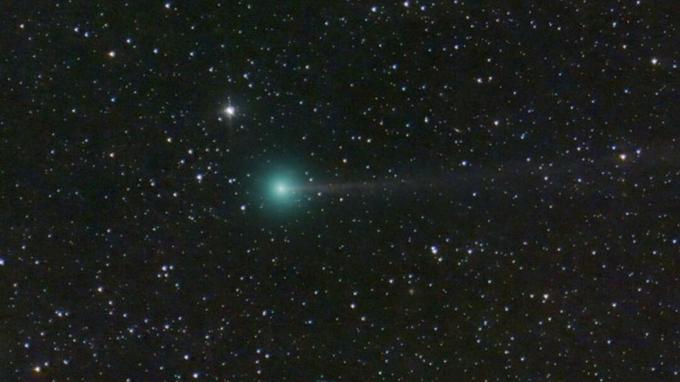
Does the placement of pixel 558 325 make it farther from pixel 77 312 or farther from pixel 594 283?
pixel 77 312

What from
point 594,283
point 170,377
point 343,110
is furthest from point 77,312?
point 594,283

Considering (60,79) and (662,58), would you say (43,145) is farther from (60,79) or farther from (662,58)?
(662,58)

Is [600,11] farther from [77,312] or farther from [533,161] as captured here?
[77,312]

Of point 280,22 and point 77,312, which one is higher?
point 280,22

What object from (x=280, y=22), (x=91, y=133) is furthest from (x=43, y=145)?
(x=280, y=22)

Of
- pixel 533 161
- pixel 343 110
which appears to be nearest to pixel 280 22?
pixel 343 110

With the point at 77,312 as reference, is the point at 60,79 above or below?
above

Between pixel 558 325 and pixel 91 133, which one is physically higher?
pixel 91 133
